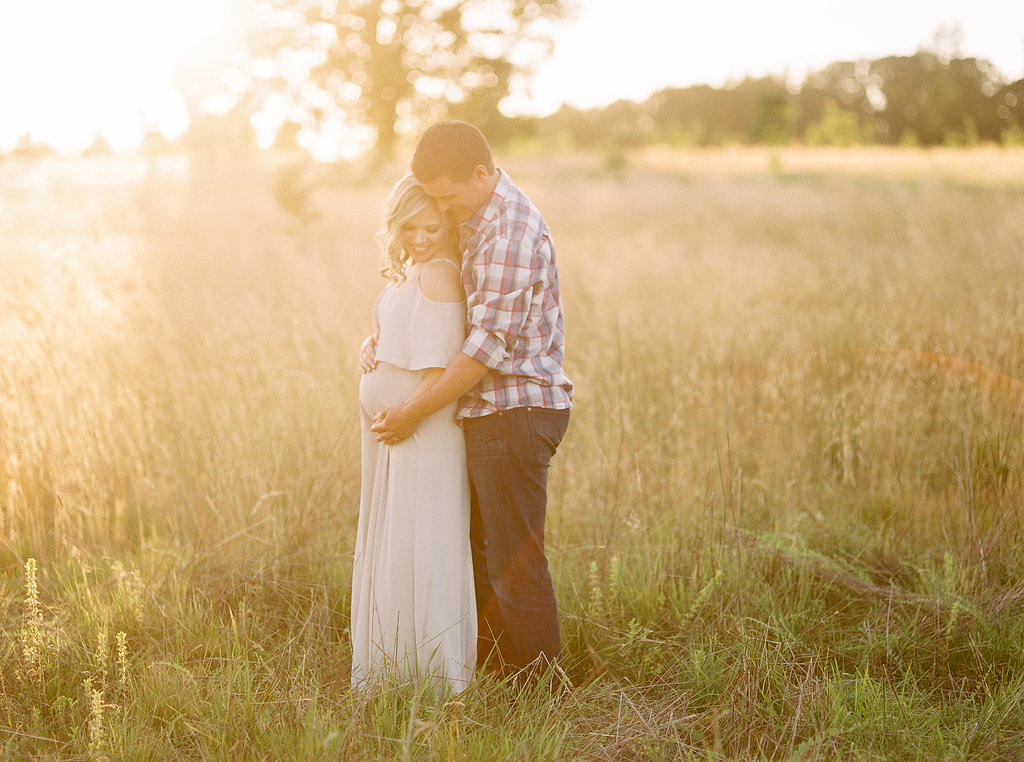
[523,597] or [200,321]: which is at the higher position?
[200,321]

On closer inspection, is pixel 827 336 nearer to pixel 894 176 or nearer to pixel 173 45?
pixel 894 176

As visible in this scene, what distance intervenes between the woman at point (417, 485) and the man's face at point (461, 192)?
0.06 m

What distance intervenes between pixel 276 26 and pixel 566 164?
10063mm

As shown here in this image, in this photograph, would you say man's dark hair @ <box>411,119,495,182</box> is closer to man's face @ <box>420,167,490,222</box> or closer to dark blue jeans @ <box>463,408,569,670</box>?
man's face @ <box>420,167,490,222</box>

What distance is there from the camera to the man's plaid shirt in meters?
2.46

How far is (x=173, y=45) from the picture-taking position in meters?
20.3

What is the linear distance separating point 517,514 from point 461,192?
40.9 inches

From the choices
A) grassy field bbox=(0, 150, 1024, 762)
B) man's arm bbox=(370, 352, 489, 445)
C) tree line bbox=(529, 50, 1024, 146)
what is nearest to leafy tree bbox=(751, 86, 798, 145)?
tree line bbox=(529, 50, 1024, 146)

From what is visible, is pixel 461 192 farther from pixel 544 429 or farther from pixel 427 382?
pixel 544 429

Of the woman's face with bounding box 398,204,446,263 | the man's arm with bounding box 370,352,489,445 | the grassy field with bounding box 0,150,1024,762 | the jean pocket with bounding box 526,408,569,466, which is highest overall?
the woman's face with bounding box 398,204,446,263

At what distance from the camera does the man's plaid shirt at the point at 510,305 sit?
2457 mm

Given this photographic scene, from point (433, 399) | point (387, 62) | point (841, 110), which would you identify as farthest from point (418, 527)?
point (841, 110)

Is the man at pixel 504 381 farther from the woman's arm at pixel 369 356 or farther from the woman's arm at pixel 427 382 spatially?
the woman's arm at pixel 369 356

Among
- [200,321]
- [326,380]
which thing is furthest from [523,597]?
[200,321]
